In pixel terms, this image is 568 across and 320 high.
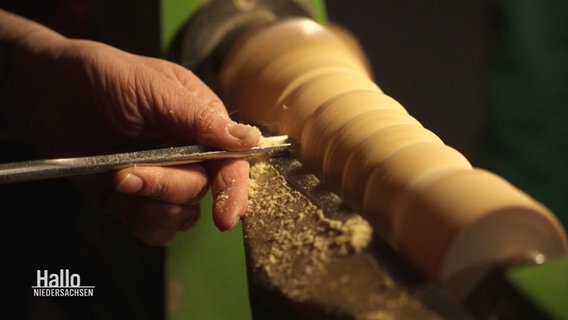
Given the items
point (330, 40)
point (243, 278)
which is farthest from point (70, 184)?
point (330, 40)

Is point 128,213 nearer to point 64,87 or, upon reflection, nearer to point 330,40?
point 64,87

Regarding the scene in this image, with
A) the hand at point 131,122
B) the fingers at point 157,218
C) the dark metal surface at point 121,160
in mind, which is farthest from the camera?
the fingers at point 157,218

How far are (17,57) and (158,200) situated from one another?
35cm

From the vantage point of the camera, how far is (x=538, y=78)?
4.84 feet

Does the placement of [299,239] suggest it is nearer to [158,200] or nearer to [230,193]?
[230,193]

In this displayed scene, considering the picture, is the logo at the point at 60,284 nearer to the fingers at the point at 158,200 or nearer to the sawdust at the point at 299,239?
the fingers at the point at 158,200

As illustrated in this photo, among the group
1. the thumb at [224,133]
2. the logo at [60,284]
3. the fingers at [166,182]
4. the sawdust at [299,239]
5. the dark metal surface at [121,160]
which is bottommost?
the logo at [60,284]

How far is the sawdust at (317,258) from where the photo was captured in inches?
16.0

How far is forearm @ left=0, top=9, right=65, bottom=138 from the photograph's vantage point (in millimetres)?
877

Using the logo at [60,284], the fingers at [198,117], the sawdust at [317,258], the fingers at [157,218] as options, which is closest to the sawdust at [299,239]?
the sawdust at [317,258]

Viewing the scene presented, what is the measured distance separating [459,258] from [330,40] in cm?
41

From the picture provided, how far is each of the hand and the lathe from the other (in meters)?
0.06

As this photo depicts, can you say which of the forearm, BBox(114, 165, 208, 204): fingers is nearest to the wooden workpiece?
BBox(114, 165, 208, 204): fingers

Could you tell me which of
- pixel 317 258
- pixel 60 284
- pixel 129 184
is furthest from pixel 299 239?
pixel 60 284
